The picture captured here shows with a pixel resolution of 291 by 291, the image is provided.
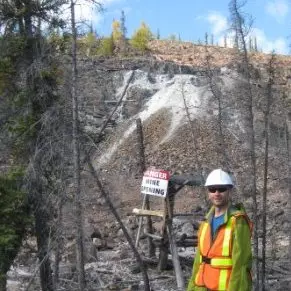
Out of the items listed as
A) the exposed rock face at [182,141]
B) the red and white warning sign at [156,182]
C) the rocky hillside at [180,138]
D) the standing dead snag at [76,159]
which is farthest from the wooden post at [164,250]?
the exposed rock face at [182,141]

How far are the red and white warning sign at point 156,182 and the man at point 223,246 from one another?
6181mm

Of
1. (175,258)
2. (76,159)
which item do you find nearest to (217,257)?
(76,159)

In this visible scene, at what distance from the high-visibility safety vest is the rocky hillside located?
5982mm

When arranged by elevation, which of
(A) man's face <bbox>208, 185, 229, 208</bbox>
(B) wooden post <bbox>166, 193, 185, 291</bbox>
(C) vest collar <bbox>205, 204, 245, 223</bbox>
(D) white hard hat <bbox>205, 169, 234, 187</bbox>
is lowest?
(B) wooden post <bbox>166, 193, 185, 291</bbox>

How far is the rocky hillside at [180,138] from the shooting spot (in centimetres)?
1365

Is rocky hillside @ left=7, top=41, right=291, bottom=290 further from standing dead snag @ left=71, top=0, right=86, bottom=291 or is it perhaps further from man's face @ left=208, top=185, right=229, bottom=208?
man's face @ left=208, top=185, right=229, bottom=208

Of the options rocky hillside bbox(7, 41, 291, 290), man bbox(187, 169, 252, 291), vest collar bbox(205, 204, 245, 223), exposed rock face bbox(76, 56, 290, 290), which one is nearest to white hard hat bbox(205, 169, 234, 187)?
man bbox(187, 169, 252, 291)

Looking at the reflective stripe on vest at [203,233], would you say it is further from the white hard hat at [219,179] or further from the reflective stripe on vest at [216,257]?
the white hard hat at [219,179]

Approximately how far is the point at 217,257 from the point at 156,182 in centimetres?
649

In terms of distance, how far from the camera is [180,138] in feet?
121

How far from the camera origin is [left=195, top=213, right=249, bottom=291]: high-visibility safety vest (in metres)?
4.36

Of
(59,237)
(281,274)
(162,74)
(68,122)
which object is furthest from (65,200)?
(162,74)

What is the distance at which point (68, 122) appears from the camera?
32.6 ft

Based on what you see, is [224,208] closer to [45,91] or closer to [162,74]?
[45,91]
